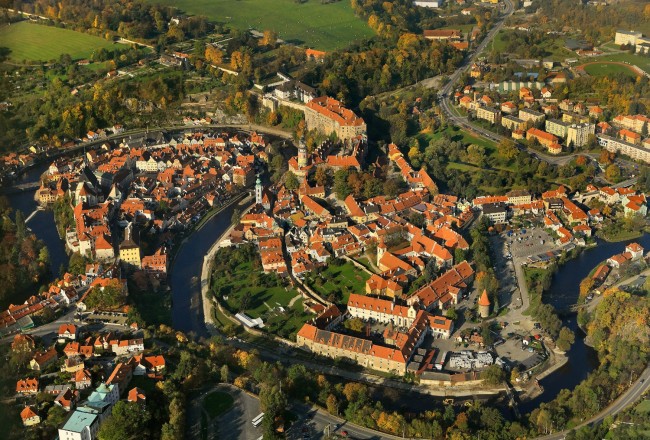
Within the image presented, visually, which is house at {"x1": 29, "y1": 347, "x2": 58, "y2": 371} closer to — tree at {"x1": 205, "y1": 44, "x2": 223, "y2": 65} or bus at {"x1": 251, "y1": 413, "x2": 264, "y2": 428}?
bus at {"x1": 251, "y1": 413, "x2": 264, "y2": 428}

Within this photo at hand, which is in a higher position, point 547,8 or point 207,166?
point 547,8

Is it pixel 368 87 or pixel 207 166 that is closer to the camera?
pixel 207 166

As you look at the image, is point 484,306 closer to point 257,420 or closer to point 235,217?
point 257,420

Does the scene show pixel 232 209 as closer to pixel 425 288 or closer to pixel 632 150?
pixel 425 288

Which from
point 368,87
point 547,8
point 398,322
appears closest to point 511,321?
point 398,322

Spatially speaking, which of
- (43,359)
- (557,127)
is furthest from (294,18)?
(43,359)

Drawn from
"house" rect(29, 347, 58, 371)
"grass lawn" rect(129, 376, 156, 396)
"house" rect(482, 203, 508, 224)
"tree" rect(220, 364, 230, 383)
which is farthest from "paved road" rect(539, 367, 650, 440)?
"house" rect(29, 347, 58, 371)
